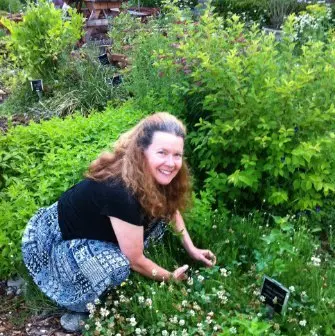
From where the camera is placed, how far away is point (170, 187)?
117 inches

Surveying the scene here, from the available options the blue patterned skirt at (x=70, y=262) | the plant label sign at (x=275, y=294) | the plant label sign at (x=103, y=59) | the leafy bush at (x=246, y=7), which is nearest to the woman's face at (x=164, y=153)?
the blue patterned skirt at (x=70, y=262)

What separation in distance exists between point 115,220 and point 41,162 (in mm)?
1432

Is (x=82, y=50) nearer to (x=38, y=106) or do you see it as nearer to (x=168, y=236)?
(x=38, y=106)

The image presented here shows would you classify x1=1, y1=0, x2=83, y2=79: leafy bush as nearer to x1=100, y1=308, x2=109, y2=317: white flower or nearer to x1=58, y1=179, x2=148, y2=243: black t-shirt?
x1=58, y1=179, x2=148, y2=243: black t-shirt

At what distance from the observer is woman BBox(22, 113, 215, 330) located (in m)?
2.74

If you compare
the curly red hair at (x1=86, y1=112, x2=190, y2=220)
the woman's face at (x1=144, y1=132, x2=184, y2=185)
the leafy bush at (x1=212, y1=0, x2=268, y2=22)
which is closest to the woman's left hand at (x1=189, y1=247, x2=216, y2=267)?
the curly red hair at (x1=86, y1=112, x2=190, y2=220)

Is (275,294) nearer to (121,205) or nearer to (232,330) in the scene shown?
(232,330)

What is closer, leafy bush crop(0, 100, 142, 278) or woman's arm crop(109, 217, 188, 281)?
woman's arm crop(109, 217, 188, 281)

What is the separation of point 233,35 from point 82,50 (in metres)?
3.22

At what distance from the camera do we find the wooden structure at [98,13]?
8930 millimetres

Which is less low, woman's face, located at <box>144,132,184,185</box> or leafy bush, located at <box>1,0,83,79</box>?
leafy bush, located at <box>1,0,83,79</box>

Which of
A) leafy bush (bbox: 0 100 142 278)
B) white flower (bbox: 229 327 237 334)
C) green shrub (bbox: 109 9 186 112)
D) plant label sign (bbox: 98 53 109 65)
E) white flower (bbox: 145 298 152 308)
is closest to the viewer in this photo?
white flower (bbox: 229 327 237 334)

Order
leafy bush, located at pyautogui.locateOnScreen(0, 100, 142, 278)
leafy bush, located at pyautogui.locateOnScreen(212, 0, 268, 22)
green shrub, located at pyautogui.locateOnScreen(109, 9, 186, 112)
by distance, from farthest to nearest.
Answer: leafy bush, located at pyautogui.locateOnScreen(212, 0, 268, 22)
green shrub, located at pyautogui.locateOnScreen(109, 9, 186, 112)
leafy bush, located at pyautogui.locateOnScreen(0, 100, 142, 278)

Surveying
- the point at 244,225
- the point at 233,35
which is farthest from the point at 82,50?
the point at 244,225
